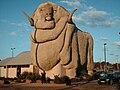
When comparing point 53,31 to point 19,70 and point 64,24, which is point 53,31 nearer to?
point 64,24

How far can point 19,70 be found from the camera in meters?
48.7

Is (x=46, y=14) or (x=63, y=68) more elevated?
(x=46, y=14)

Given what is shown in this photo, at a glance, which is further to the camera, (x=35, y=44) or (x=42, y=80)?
(x=35, y=44)

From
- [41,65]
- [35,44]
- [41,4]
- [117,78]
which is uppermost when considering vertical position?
[41,4]

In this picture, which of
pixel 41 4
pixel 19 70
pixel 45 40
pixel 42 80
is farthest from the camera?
pixel 19 70

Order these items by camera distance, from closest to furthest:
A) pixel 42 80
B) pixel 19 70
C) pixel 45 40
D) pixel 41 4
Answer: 1. pixel 42 80
2. pixel 45 40
3. pixel 41 4
4. pixel 19 70

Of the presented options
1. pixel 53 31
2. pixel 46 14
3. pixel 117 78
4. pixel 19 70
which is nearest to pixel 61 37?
pixel 53 31

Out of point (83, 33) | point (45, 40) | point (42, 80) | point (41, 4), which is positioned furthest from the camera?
point (83, 33)

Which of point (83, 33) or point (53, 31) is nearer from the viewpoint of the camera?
point (53, 31)

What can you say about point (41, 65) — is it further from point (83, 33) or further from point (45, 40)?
point (83, 33)

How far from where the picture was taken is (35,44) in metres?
33.7

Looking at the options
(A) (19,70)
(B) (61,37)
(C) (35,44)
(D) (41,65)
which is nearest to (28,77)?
(D) (41,65)

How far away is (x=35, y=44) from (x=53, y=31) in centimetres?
348

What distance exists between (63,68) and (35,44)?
5.46 metres
